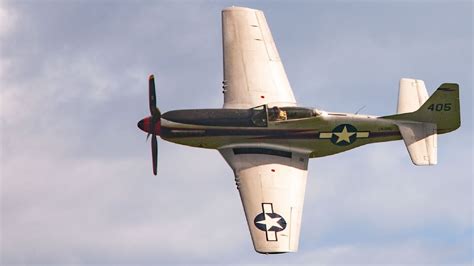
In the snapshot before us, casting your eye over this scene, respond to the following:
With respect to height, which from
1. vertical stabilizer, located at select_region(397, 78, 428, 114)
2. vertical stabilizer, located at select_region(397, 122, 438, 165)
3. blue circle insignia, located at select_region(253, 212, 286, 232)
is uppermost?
vertical stabilizer, located at select_region(397, 78, 428, 114)

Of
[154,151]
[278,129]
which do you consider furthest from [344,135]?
[154,151]

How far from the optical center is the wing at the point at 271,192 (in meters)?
30.4

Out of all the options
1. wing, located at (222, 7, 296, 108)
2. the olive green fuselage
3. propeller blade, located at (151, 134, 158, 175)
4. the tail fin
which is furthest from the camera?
wing, located at (222, 7, 296, 108)

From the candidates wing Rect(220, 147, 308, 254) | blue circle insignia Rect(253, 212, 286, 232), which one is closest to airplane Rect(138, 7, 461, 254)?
wing Rect(220, 147, 308, 254)

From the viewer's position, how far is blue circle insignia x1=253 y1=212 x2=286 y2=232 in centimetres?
3068

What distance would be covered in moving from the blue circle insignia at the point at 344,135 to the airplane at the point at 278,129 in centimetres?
4

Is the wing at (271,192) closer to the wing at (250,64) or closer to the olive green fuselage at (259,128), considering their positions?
the olive green fuselage at (259,128)

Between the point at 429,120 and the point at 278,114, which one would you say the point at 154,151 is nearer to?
the point at 278,114

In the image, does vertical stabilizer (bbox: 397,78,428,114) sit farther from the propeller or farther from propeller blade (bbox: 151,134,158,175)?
propeller blade (bbox: 151,134,158,175)

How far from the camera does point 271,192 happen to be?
32.3m

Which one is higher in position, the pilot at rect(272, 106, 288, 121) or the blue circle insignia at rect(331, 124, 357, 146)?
the pilot at rect(272, 106, 288, 121)

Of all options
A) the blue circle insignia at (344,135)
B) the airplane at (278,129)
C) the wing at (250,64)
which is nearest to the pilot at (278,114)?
the airplane at (278,129)

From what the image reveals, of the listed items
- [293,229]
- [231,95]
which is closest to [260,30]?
[231,95]

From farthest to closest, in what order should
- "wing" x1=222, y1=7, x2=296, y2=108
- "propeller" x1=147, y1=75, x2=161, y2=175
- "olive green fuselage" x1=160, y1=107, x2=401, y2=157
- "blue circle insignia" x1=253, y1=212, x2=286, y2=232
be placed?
"wing" x1=222, y1=7, x2=296, y2=108, "olive green fuselage" x1=160, y1=107, x2=401, y2=157, "propeller" x1=147, y1=75, x2=161, y2=175, "blue circle insignia" x1=253, y1=212, x2=286, y2=232
